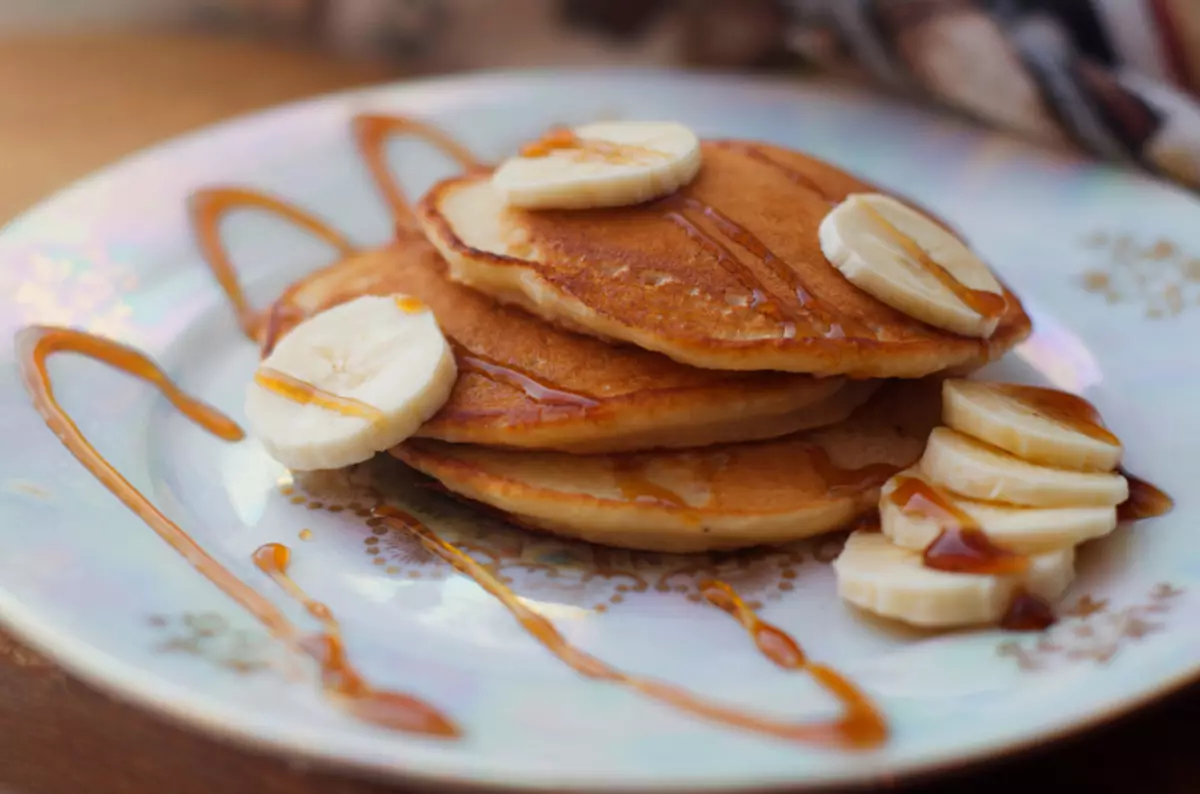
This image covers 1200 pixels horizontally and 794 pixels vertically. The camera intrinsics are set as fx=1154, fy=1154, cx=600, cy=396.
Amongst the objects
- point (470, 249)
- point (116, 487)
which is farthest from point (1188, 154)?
point (116, 487)

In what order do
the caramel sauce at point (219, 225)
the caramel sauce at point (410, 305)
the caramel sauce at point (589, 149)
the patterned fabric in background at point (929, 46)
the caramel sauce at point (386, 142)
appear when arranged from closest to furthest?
the caramel sauce at point (410, 305) → the caramel sauce at point (589, 149) → the caramel sauce at point (219, 225) → the patterned fabric in background at point (929, 46) → the caramel sauce at point (386, 142)

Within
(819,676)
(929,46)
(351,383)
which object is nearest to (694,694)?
(819,676)

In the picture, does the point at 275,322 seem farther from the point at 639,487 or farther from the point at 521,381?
the point at 639,487

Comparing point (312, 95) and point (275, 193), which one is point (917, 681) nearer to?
point (275, 193)

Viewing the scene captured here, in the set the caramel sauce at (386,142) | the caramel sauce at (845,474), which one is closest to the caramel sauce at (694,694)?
the caramel sauce at (845,474)

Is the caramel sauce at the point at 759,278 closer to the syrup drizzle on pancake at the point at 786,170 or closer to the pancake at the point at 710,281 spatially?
the pancake at the point at 710,281
